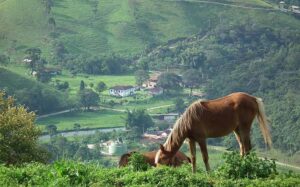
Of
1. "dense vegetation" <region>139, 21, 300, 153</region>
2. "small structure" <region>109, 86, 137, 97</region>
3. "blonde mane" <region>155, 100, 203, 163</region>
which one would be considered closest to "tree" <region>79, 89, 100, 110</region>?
"small structure" <region>109, 86, 137, 97</region>

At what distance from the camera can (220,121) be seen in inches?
514

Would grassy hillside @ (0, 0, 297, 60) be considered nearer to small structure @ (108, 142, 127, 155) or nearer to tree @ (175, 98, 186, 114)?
tree @ (175, 98, 186, 114)

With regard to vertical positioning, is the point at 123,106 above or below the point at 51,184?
below

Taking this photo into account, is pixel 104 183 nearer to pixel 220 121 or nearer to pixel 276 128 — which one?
pixel 220 121

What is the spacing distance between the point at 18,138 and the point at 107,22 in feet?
361

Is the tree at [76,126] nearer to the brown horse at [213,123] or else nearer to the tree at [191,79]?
the tree at [191,79]

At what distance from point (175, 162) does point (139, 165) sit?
1915 mm

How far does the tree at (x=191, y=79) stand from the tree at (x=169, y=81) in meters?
1.58

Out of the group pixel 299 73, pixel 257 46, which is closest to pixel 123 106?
pixel 299 73

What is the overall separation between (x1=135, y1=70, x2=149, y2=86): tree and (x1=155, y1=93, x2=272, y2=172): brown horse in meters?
84.8

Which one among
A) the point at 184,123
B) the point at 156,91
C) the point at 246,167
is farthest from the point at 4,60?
the point at 246,167

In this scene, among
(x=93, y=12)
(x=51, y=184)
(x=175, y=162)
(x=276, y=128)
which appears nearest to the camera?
(x=51, y=184)

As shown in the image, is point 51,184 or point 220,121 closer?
point 51,184

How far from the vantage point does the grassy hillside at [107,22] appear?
111500 millimetres
